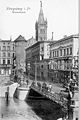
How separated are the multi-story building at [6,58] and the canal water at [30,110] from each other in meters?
0.20

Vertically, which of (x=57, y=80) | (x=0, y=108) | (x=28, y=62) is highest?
(x=28, y=62)

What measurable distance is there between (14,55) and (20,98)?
36cm

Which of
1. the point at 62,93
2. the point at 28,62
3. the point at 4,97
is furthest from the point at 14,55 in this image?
the point at 62,93

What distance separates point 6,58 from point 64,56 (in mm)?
462

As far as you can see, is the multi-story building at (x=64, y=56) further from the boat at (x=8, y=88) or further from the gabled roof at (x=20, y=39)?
the boat at (x=8, y=88)

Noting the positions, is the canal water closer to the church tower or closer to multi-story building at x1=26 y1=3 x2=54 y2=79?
multi-story building at x1=26 y1=3 x2=54 y2=79

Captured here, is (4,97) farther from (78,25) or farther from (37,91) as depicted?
(78,25)

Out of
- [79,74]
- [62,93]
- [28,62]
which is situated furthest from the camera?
[28,62]

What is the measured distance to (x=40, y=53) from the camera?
2168 millimetres

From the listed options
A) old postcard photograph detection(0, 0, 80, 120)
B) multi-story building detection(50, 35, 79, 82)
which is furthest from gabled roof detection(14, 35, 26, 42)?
multi-story building detection(50, 35, 79, 82)

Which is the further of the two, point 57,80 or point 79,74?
point 57,80

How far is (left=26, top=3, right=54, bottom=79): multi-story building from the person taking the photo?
2124 millimetres

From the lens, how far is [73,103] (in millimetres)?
1926

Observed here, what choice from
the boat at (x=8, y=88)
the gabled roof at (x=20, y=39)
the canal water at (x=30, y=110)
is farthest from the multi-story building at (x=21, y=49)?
the canal water at (x=30, y=110)
